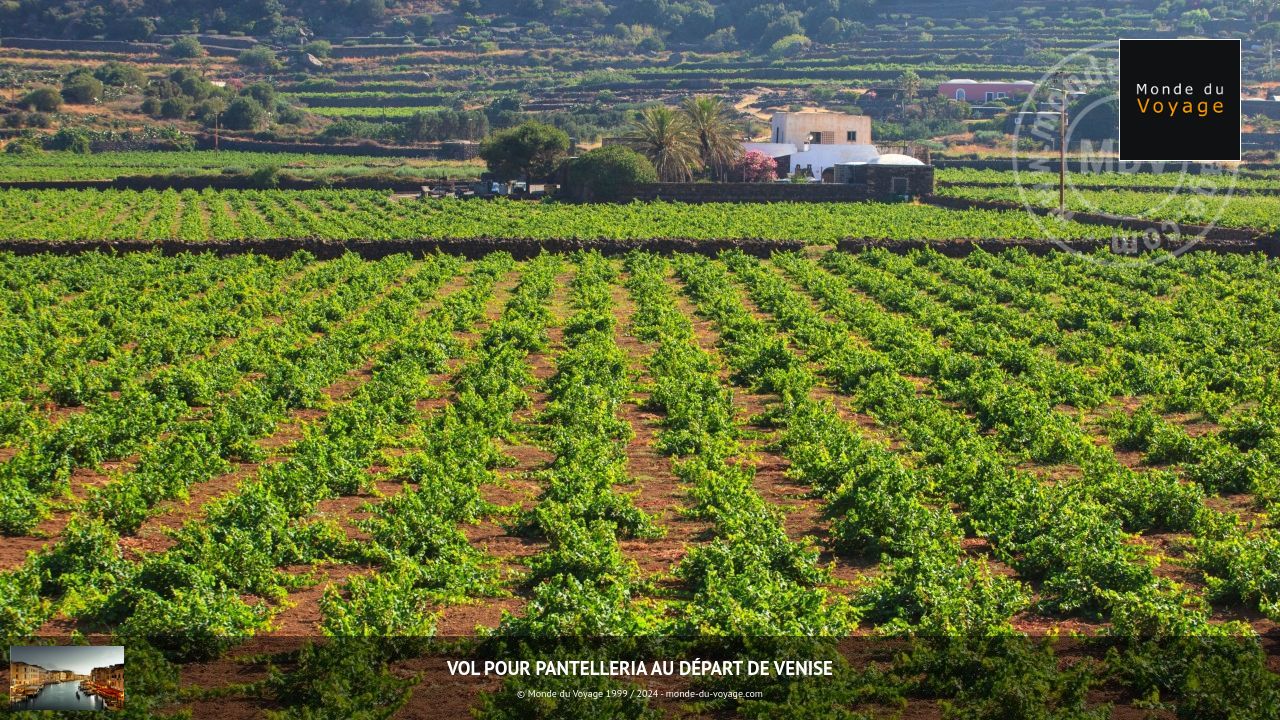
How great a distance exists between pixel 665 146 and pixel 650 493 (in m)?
52.9

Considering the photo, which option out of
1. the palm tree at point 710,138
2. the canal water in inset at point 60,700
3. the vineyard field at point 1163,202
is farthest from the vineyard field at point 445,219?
the canal water in inset at point 60,700

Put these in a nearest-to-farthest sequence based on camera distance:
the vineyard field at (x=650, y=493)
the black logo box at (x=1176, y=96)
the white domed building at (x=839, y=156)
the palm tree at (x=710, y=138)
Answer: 1. the vineyard field at (x=650, y=493)
2. the black logo box at (x=1176, y=96)
3. the white domed building at (x=839, y=156)
4. the palm tree at (x=710, y=138)

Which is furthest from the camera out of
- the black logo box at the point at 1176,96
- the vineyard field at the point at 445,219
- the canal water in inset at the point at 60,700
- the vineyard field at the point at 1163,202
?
the vineyard field at the point at 1163,202

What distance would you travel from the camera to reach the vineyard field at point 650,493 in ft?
37.0

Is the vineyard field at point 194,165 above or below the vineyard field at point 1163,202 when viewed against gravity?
above

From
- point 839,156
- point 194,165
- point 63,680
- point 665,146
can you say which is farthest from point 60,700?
point 194,165

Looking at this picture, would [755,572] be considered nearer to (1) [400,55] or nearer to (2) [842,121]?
(2) [842,121]

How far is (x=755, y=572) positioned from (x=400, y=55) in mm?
165140

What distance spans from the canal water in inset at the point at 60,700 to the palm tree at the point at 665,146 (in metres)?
58.6

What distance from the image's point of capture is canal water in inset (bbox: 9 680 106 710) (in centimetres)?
1022

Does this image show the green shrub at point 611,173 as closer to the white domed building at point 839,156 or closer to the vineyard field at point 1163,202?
the white domed building at point 839,156

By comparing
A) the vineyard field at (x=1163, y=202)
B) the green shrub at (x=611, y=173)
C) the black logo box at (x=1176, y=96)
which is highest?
the black logo box at (x=1176, y=96)

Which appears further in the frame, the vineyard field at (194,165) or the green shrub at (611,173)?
the vineyard field at (194,165)

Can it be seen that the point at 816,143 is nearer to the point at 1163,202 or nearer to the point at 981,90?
the point at 1163,202
